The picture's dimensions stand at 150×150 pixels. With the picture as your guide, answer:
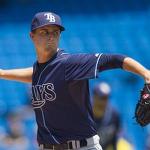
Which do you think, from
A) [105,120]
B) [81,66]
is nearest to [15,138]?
[105,120]

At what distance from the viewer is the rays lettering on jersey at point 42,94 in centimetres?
433

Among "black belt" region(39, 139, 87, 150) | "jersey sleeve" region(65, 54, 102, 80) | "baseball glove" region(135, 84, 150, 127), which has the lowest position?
"black belt" region(39, 139, 87, 150)

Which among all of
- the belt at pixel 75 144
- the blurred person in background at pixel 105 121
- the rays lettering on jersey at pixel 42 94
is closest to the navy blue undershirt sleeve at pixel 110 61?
the rays lettering on jersey at pixel 42 94

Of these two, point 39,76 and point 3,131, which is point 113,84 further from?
point 39,76

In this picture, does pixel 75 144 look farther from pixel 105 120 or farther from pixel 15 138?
pixel 15 138

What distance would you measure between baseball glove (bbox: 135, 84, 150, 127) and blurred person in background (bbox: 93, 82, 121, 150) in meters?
2.03

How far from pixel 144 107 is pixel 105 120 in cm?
226

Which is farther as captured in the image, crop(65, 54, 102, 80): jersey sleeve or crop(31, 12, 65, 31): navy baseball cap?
crop(31, 12, 65, 31): navy baseball cap

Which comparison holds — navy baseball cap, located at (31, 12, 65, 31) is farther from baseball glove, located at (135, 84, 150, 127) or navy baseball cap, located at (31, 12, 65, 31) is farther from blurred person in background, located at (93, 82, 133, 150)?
blurred person in background, located at (93, 82, 133, 150)

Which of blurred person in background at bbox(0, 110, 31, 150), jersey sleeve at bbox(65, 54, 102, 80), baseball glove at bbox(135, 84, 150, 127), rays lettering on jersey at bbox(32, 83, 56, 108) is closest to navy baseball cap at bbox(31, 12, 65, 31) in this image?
jersey sleeve at bbox(65, 54, 102, 80)

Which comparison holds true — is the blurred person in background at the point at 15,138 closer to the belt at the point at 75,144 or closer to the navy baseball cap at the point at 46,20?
the belt at the point at 75,144

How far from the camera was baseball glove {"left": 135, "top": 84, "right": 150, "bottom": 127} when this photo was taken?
404cm

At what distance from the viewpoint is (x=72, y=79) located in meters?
4.21

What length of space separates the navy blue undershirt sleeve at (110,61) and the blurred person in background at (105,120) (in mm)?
2295
